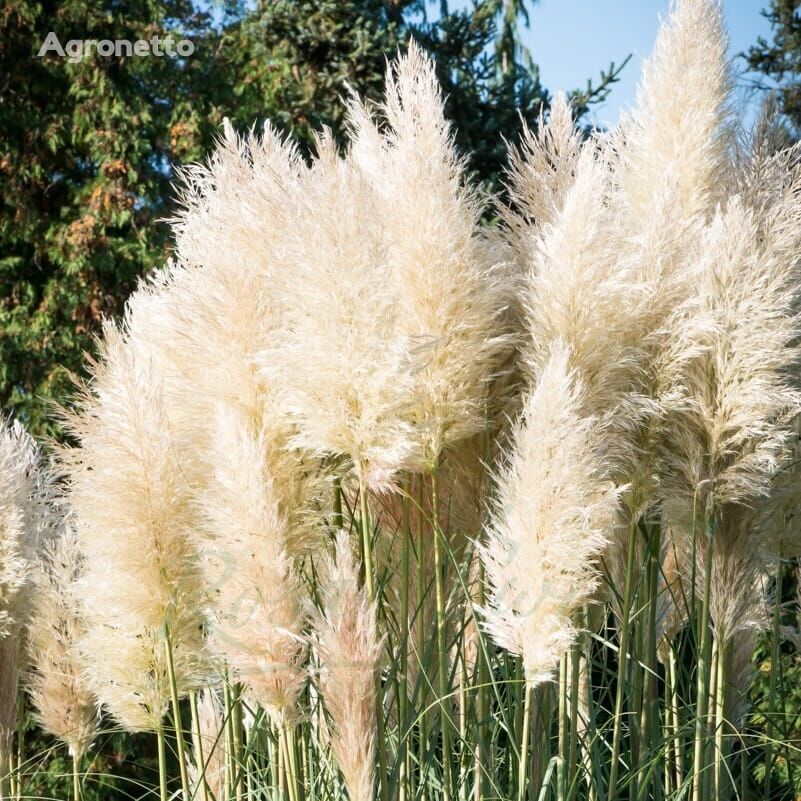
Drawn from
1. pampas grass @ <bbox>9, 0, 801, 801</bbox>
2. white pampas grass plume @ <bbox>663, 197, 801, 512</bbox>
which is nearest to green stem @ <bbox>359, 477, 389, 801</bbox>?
pampas grass @ <bbox>9, 0, 801, 801</bbox>

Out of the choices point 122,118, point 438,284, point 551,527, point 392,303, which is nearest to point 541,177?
point 438,284

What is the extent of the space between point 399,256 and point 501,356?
41 cm

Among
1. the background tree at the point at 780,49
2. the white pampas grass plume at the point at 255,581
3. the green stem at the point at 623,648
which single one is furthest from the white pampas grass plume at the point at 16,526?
the background tree at the point at 780,49

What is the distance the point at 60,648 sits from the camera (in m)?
3.14

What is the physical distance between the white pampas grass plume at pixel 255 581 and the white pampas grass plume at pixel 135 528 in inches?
9.4

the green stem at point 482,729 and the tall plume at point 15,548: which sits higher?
the tall plume at point 15,548

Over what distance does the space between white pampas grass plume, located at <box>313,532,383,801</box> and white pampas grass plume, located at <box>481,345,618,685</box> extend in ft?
1.00

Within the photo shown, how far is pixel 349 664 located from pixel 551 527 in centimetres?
46

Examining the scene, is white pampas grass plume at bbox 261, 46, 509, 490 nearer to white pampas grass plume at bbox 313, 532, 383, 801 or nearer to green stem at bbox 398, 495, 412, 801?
green stem at bbox 398, 495, 412, 801

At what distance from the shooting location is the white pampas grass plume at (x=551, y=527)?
7.10ft

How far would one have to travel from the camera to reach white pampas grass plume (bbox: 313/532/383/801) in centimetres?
205

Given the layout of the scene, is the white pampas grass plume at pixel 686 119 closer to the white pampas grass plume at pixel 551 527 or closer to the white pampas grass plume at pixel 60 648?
the white pampas grass plume at pixel 551 527

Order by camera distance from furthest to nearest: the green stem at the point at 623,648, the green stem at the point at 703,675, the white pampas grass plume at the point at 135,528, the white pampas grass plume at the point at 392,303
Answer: the green stem at the point at 703,675, the green stem at the point at 623,648, the white pampas grass plume at the point at 135,528, the white pampas grass plume at the point at 392,303

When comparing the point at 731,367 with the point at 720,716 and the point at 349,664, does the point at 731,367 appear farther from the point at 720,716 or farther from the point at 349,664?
the point at 349,664
